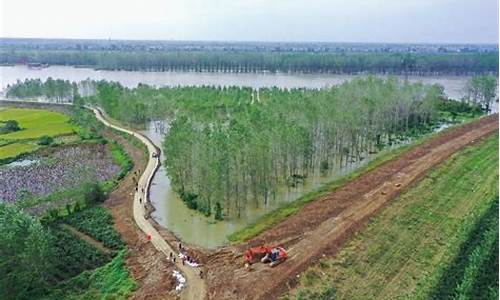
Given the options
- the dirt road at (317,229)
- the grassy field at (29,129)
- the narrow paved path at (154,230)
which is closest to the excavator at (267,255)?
the dirt road at (317,229)

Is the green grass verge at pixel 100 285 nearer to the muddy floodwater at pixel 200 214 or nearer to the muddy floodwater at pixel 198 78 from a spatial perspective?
the muddy floodwater at pixel 200 214

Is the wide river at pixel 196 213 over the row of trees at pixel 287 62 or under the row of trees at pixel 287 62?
under

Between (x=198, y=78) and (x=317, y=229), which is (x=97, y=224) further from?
(x=198, y=78)

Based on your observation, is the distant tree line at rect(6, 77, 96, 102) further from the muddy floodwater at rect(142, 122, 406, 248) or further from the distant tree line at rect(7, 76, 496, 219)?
the muddy floodwater at rect(142, 122, 406, 248)

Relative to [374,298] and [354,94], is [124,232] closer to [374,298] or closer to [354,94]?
[374,298]

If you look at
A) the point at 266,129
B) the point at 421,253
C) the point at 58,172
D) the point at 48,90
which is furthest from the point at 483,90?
the point at 48,90
